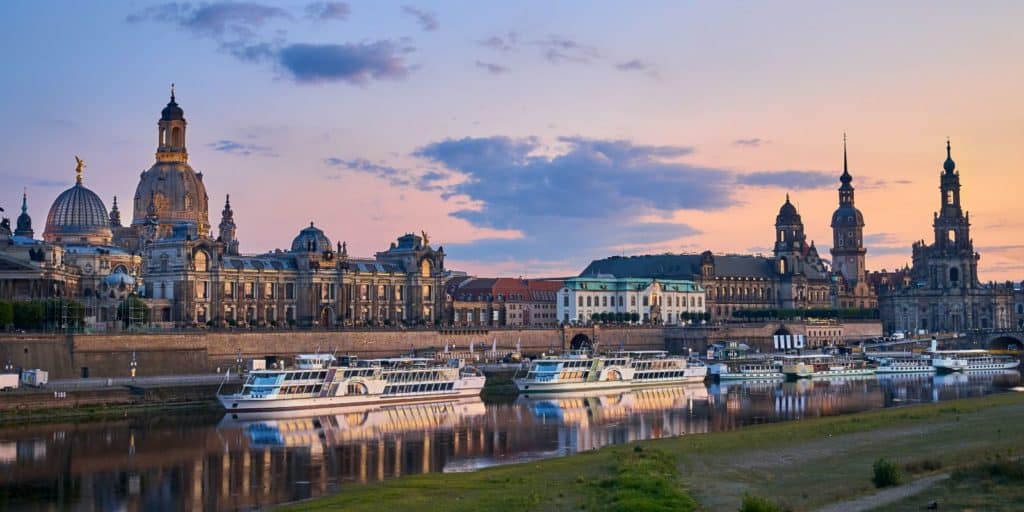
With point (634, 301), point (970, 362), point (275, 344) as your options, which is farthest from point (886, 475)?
point (634, 301)

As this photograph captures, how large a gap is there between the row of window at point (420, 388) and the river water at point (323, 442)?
Result: 2193 millimetres

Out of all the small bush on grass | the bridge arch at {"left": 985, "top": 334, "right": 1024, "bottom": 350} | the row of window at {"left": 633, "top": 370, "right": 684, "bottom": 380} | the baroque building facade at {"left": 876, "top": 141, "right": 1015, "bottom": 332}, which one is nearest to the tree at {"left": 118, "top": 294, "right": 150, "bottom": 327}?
the row of window at {"left": 633, "top": 370, "right": 684, "bottom": 380}

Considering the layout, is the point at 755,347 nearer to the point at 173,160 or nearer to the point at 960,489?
the point at 173,160

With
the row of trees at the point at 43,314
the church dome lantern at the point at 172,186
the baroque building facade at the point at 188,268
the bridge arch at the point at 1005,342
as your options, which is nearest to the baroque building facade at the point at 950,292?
the bridge arch at the point at 1005,342

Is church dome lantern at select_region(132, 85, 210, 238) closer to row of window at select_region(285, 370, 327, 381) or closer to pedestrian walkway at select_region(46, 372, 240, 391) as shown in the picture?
pedestrian walkway at select_region(46, 372, 240, 391)

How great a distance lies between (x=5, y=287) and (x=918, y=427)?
73.3 m

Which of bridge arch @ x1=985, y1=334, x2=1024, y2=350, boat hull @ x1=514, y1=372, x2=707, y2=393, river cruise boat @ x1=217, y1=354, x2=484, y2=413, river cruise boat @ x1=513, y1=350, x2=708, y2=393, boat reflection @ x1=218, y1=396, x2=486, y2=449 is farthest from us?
bridge arch @ x1=985, y1=334, x2=1024, y2=350

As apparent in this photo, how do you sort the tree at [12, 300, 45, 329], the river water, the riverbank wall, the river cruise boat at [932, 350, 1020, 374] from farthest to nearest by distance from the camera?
1. the river cruise boat at [932, 350, 1020, 374]
2. the tree at [12, 300, 45, 329]
3. the riverbank wall
4. the river water

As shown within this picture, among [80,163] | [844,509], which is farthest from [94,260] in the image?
[844,509]

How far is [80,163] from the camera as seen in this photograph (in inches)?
5231

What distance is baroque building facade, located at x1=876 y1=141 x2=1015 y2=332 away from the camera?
519ft

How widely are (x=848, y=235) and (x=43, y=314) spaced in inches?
5030

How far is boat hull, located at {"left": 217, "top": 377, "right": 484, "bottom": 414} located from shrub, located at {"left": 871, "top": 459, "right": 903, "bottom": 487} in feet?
133

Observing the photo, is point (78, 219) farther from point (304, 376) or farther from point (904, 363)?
point (904, 363)
